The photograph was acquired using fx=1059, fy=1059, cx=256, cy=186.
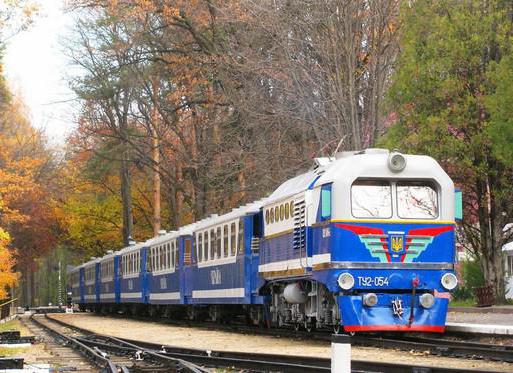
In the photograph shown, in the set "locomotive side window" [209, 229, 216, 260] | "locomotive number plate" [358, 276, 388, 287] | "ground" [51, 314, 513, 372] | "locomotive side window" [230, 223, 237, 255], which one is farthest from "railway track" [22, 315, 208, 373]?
"locomotive side window" [209, 229, 216, 260]

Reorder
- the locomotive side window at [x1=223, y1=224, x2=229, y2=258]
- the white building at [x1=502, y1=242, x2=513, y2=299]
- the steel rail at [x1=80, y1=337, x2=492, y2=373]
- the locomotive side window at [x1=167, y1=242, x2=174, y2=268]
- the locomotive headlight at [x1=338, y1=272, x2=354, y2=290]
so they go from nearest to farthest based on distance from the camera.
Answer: the steel rail at [x1=80, y1=337, x2=492, y2=373], the locomotive headlight at [x1=338, y1=272, x2=354, y2=290], the locomotive side window at [x1=223, y1=224, x2=229, y2=258], the locomotive side window at [x1=167, y1=242, x2=174, y2=268], the white building at [x1=502, y1=242, x2=513, y2=299]

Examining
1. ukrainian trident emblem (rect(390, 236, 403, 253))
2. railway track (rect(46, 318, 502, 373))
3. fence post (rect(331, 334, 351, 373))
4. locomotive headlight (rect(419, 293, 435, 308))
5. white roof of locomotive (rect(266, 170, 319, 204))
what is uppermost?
white roof of locomotive (rect(266, 170, 319, 204))

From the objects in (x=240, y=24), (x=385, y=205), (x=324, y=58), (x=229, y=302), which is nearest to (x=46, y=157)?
(x=240, y=24)

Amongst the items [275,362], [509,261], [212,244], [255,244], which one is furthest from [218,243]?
[509,261]

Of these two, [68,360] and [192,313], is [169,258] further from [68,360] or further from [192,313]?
[68,360]

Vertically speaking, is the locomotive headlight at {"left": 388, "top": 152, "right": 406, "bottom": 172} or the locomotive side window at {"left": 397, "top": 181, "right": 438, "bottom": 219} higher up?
the locomotive headlight at {"left": 388, "top": 152, "right": 406, "bottom": 172}

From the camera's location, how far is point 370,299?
17469mm

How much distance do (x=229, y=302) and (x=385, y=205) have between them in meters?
8.97

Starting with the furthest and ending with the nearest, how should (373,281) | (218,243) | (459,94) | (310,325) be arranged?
1. (459,94)
2. (218,243)
3. (310,325)
4. (373,281)

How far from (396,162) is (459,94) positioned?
1515 cm

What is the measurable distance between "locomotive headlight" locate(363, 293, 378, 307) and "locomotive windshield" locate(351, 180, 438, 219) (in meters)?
1.35

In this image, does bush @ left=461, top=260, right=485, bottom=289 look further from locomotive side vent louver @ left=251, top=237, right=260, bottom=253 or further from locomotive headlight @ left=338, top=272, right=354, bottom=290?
locomotive headlight @ left=338, top=272, right=354, bottom=290

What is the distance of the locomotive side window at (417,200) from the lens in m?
18.1

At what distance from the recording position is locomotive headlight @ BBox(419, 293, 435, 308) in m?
17.8
